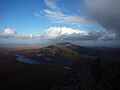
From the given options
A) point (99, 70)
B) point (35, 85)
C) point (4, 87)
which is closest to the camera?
point (99, 70)

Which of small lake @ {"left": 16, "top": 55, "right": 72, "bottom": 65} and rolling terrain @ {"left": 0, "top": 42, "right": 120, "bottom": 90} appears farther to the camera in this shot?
small lake @ {"left": 16, "top": 55, "right": 72, "bottom": 65}

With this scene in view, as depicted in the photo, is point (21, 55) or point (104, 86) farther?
point (21, 55)

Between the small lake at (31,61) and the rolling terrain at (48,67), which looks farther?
the small lake at (31,61)

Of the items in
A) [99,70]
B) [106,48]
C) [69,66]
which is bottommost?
[69,66]

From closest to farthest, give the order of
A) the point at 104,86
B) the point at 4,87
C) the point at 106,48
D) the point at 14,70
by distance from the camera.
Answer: the point at 104,86 → the point at 106,48 → the point at 4,87 → the point at 14,70

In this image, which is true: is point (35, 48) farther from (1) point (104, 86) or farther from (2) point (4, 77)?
(1) point (104, 86)

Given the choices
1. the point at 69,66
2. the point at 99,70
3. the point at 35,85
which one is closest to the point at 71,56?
the point at 69,66

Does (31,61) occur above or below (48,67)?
above

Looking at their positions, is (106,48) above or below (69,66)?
above

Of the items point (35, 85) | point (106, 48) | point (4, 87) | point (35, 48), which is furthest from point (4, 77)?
point (106, 48)

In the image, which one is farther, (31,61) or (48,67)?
(31,61)
